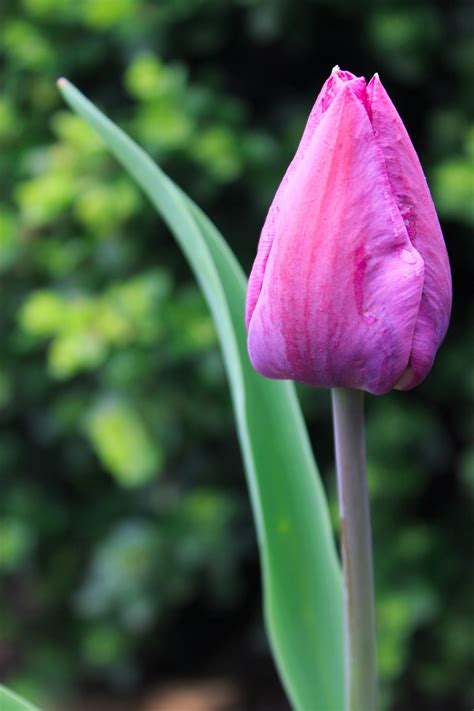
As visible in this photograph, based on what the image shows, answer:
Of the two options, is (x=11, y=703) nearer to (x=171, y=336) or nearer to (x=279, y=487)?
(x=279, y=487)

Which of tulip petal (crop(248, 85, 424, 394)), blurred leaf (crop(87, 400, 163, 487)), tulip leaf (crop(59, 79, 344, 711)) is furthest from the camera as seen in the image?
blurred leaf (crop(87, 400, 163, 487))

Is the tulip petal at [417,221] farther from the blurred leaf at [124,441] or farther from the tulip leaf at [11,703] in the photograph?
the blurred leaf at [124,441]

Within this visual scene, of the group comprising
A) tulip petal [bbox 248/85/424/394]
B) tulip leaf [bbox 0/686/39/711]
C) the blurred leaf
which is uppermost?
tulip petal [bbox 248/85/424/394]

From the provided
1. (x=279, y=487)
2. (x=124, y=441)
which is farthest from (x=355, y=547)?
(x=124, y=441)

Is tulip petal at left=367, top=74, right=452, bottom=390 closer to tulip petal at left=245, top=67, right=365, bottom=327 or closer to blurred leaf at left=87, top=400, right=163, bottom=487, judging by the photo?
tulip petal at left=245, top=67, right=365, bottom=327

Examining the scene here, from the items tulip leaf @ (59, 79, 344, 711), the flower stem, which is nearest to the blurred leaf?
tulip leaf @ (59, 79, 344, 711)

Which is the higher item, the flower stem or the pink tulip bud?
the pink tulip bud

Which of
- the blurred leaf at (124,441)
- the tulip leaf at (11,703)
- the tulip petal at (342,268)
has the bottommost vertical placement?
the blurred leaf at (124,441)

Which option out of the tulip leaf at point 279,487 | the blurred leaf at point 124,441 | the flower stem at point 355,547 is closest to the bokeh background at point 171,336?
the blurred leaf at point 124,441
